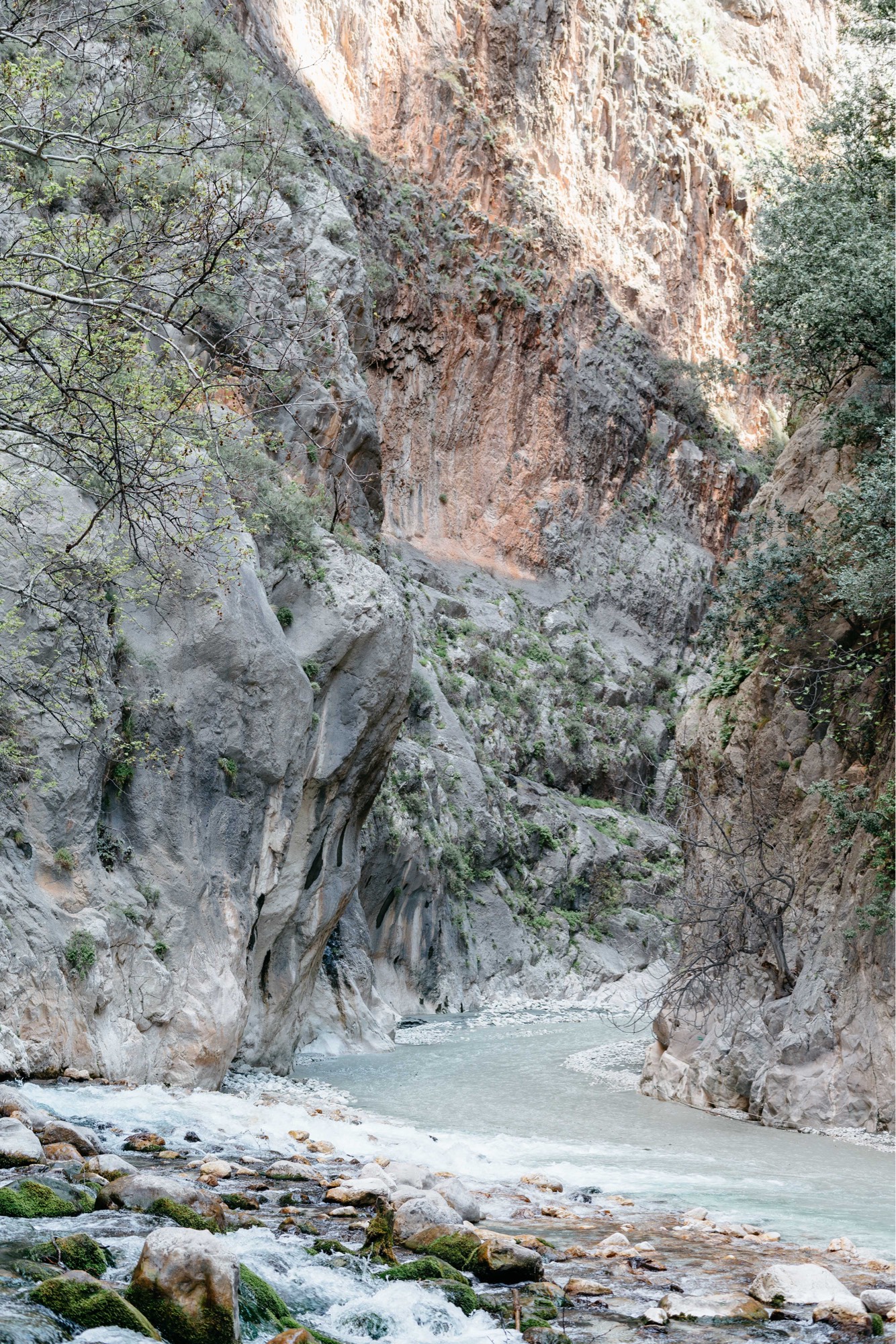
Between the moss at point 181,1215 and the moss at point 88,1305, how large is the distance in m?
1.77

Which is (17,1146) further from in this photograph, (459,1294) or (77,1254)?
(459,1294)

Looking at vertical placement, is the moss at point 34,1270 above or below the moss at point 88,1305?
below

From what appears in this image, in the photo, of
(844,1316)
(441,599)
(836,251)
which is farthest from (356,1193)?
(441,599)

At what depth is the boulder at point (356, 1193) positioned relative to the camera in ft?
27.3

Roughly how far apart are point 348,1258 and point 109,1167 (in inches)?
85.8

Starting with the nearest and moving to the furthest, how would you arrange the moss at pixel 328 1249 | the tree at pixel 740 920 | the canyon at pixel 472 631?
the moss at pixel 328 1249 → the canyon at pixel 472 631 → the tree at pixel 740 920

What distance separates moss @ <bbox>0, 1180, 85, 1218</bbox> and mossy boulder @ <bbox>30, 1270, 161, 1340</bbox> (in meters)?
1.51

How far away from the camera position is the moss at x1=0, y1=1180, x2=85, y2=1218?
6.46m

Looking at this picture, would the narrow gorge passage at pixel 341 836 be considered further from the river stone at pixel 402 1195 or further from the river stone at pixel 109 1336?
the river stone at pixel 402 1195

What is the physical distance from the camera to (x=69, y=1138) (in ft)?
27.5

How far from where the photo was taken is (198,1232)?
561cm

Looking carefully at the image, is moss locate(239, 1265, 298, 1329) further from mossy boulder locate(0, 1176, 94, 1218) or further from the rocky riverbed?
mossy boulder locate(0, 1176, 94, 1218)

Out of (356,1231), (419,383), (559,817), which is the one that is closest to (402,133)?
(419,383)

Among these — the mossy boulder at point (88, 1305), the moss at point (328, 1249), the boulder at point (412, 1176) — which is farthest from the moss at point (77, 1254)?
the boulder at point (412, 1176)
